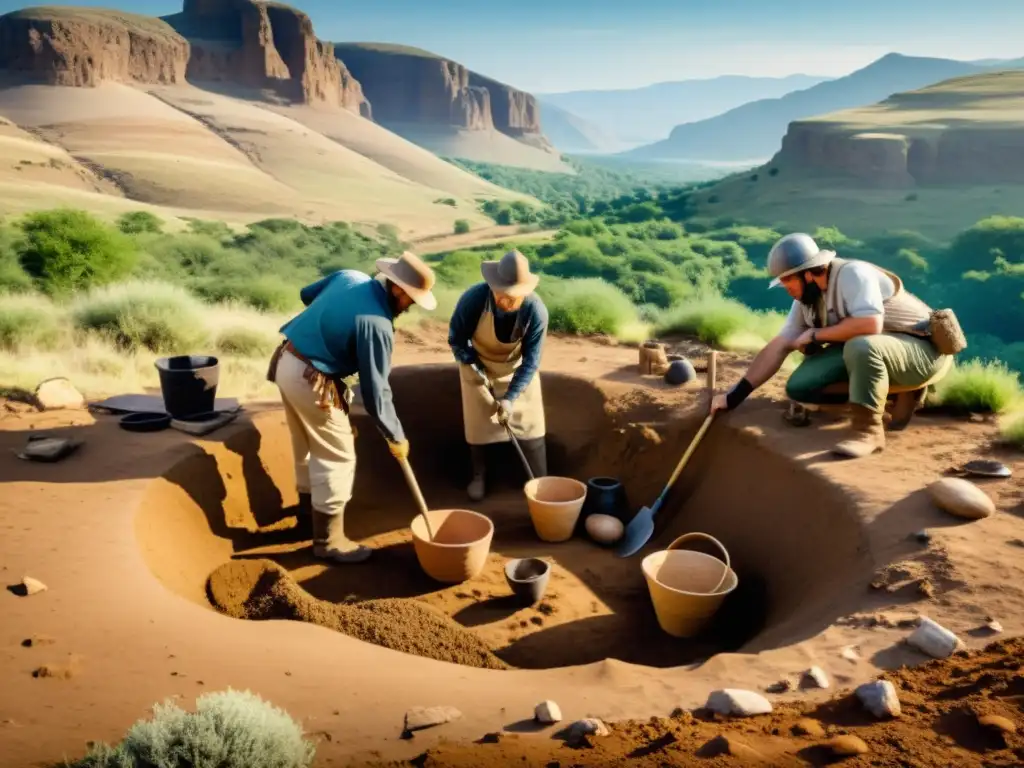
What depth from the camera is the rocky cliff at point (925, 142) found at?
44.3m

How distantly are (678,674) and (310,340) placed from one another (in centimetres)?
284

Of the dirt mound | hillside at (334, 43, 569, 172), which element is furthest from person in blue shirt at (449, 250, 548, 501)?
hillside at (334, 43, 569, 172)

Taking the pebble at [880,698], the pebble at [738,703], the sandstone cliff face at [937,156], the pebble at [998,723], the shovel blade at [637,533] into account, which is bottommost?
the shovel blade at [637,533]

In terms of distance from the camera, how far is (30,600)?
3.45 meters

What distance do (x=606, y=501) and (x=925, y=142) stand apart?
48386mm

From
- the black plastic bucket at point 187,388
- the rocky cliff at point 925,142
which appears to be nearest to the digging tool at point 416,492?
the black plastic bucket at point 187,388

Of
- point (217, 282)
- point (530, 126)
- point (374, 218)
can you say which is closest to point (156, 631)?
point (217, 282)

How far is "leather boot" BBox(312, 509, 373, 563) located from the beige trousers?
0.23ft

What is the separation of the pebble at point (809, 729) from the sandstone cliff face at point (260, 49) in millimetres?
80952

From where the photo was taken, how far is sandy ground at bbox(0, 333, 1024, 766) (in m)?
2.70

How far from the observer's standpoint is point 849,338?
5.09 metres

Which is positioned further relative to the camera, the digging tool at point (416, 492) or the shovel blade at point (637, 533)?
the shovel blade at point (637, 533)

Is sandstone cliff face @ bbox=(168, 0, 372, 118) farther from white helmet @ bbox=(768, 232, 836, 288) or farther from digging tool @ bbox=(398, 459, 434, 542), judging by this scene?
white helmet @ bbox=(768, 232, 836, 288)

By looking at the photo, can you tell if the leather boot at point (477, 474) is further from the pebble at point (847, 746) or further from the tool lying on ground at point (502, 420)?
the pebble at point (847, 746)
